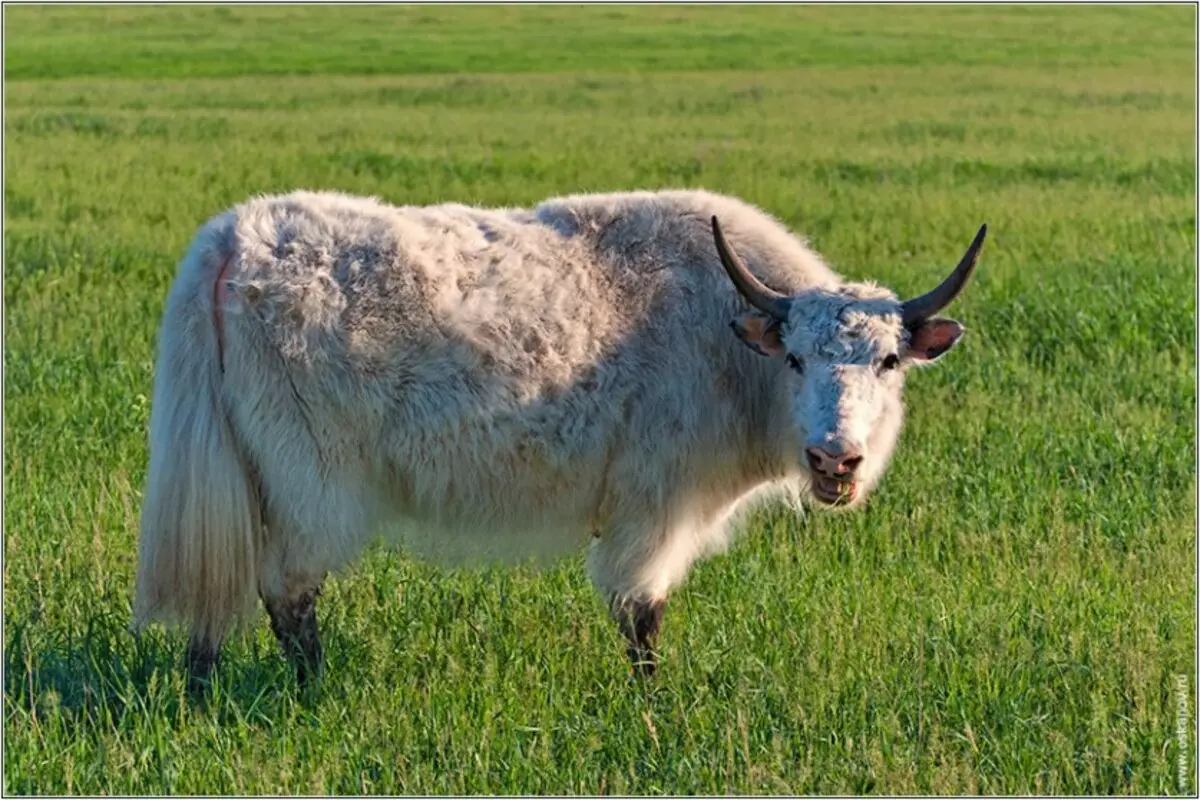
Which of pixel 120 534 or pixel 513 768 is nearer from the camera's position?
pixel 513 768

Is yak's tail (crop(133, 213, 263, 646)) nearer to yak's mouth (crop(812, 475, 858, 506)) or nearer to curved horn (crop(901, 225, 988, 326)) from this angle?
yak's mouth (crop(812, 475, 858, 506))

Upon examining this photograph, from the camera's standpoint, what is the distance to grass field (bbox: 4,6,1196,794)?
505 centimetres

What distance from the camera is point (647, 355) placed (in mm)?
5879

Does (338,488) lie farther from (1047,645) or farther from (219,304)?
(1047,645)

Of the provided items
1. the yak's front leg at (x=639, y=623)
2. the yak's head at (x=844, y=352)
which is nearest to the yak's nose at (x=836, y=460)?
the yak's head at (x=844, y=352)

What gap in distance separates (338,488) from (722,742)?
1511mm

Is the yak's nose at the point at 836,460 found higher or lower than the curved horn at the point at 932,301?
lower

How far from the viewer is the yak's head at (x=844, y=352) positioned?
17.6 ft

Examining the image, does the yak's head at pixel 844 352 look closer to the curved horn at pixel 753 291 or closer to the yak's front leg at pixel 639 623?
the curved horn at pixel 753 291

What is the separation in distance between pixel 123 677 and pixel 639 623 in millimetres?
1793

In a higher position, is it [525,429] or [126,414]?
[525,429]

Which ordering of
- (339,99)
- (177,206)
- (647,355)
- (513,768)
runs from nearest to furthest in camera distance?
1. (513,768)
2. (647,355)
3. (177,206)
4. (339,99)

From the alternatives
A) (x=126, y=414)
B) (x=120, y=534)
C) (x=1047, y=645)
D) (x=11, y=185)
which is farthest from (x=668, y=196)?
(x=11, y=185)

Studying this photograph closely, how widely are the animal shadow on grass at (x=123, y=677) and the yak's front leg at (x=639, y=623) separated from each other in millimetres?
1016
